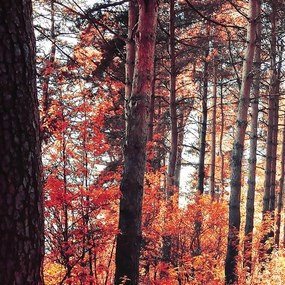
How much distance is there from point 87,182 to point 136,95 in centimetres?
190

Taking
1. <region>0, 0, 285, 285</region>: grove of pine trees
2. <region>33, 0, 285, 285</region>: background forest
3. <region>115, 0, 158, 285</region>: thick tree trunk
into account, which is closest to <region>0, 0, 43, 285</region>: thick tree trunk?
<region>0, 0, 285, 285</region>: grove of pine trees

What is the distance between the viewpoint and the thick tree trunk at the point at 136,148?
5.03m

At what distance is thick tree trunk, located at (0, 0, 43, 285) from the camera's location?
5.32 feet

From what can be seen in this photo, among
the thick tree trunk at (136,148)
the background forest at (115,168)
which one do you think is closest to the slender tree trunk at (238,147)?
the background forest at (115,168)

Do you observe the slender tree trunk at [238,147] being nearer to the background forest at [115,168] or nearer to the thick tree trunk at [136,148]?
the background forest at [115,168]

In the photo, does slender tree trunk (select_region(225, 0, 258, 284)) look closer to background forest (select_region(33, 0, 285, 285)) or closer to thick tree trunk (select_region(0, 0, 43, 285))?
background forest (select_region(33, 0, 285, 285))

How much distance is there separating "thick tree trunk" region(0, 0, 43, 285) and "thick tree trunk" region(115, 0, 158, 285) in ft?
10.9

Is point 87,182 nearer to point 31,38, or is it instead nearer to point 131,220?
point 131,220

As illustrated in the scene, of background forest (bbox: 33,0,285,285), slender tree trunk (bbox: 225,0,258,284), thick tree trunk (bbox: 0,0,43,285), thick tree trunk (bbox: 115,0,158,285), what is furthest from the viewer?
slender tree trunk (bbox: 225,0,258,284)

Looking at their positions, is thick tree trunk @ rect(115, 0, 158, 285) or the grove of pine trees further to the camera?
thick tree trunk @ rect(115, 0, 158, 285)

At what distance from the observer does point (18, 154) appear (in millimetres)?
1666

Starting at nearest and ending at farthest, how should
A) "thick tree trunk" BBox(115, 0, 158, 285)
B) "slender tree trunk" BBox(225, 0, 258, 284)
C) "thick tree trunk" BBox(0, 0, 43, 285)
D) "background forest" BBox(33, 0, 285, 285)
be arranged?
1. "thick tree trunk" BBox(0, 0, 43, 285)
2. "thick tree trunk" BBox(115, 0, 158, 285)
3. "background forest" BBox(33, 0, 285, 285)
4. "slender tree trunk" BBox(225, 0, 258, 284)

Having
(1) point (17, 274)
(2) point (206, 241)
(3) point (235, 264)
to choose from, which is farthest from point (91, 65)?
(1) point (17, 274)

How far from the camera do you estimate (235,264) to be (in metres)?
8.02
